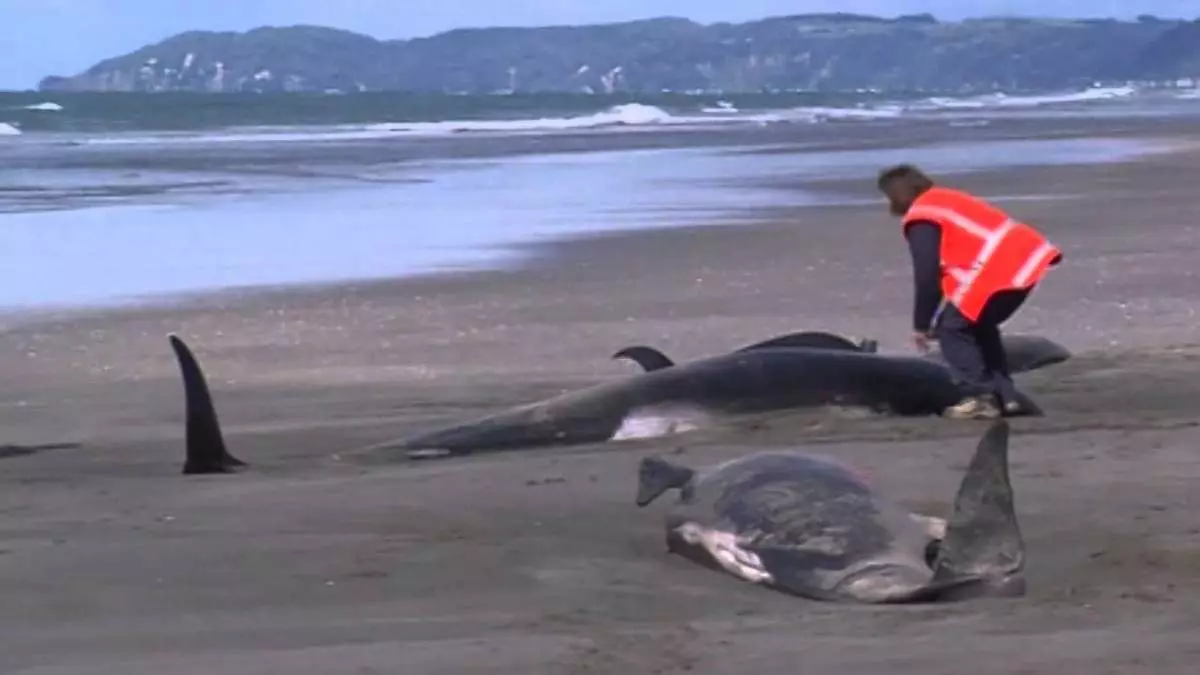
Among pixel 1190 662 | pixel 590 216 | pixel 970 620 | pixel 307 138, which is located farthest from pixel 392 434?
pixel 307 138

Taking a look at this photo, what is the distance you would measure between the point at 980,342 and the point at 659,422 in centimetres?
156

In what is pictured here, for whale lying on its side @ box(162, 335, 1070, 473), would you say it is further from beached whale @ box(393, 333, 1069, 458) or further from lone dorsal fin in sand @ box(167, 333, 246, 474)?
lone dorsal fin in sand @ box(167, 333, 246, 474)

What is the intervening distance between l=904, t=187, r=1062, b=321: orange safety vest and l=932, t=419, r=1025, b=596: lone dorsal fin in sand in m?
3.75

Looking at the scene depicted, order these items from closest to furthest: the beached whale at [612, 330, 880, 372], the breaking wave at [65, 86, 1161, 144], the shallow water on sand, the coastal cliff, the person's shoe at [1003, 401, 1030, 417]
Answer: the person's shoe at [1003, 401, 1030, 417]
the beached whale at [612, 330, 880, 372]
the shallow water on sand
the breaking wave at [65, 86, 1161, 144]
the coastal cliff

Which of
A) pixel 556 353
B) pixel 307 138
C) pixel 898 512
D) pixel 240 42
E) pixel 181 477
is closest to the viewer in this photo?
pixel 898 512

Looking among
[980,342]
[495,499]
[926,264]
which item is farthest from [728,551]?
[980,342]

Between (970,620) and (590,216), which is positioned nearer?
(970,620)

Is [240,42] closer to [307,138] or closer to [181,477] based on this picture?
[307,138]

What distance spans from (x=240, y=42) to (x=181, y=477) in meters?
167

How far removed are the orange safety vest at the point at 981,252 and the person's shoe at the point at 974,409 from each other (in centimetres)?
43

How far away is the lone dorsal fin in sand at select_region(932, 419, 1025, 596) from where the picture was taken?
17.0 feet

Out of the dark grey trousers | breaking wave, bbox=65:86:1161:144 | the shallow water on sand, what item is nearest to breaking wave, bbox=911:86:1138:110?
breaking wave, bbox=65:86:1161:144

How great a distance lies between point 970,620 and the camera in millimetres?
4906

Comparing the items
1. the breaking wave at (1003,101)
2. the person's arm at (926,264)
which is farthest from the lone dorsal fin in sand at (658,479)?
the breaking wave at (1003,101)
